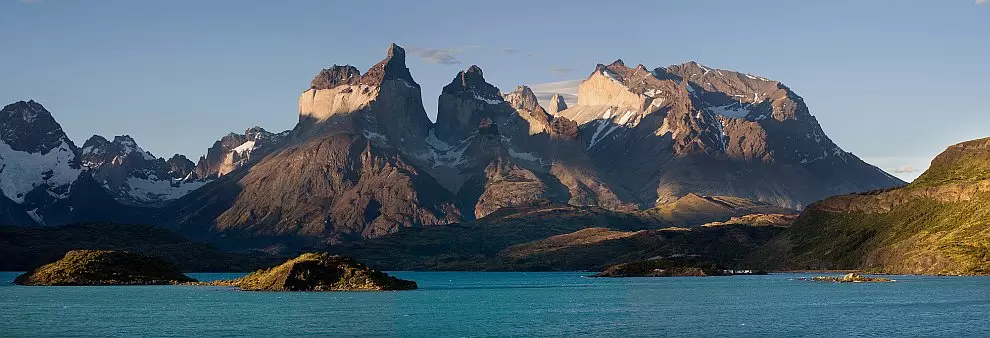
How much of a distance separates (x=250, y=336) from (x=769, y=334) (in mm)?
65431

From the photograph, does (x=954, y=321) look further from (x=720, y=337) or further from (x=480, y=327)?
(x=480, y=327)

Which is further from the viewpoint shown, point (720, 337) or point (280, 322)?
point (280, 322)

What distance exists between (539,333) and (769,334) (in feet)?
96.6

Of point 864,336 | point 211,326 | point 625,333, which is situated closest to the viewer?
point 864,336

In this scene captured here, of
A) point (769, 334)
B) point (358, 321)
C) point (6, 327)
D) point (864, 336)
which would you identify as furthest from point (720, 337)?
point (6, 327)

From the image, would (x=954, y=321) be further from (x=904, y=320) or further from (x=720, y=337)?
(x=720, y=337)

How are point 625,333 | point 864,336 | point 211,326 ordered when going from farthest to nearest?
point 211,326
point 625,333
point 864,336

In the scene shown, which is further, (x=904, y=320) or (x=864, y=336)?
(x=904, y=320)

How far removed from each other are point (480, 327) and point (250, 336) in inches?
1319

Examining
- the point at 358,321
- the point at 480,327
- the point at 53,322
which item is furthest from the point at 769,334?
the point at 53,322

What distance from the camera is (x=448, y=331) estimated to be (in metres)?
166

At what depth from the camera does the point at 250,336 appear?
514 feet

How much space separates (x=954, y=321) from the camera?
167250 mm

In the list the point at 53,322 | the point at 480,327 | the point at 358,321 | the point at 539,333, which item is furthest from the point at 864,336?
the point at 53,322
